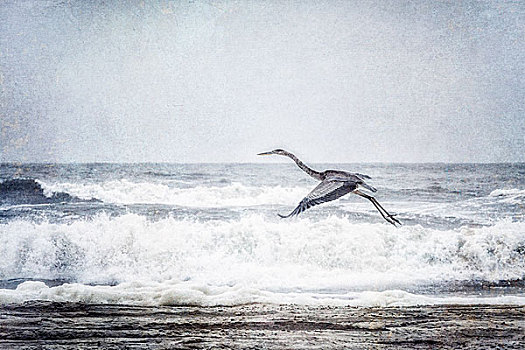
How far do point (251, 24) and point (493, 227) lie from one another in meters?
1.85

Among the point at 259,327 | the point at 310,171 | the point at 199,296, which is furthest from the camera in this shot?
the point at 310,171

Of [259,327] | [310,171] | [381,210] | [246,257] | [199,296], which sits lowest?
[259,327]

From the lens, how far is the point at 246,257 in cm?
287

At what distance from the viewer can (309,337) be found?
102 inches

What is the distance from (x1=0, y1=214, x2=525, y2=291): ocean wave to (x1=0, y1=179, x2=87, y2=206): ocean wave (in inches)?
6.8

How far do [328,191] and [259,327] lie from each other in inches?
33.2

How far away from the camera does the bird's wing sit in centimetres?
286

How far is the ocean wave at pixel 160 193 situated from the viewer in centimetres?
295

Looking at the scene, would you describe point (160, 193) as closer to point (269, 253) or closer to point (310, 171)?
point (269, 253)

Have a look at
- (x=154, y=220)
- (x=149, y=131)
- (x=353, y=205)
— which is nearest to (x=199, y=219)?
(x=154, y=220)

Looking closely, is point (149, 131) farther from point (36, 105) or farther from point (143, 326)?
point (143, 326)

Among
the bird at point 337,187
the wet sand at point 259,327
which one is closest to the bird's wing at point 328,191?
the bird at point 337,187

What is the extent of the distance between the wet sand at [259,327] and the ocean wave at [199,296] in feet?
0.12

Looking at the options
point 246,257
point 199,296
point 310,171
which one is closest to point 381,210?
point 310,171
